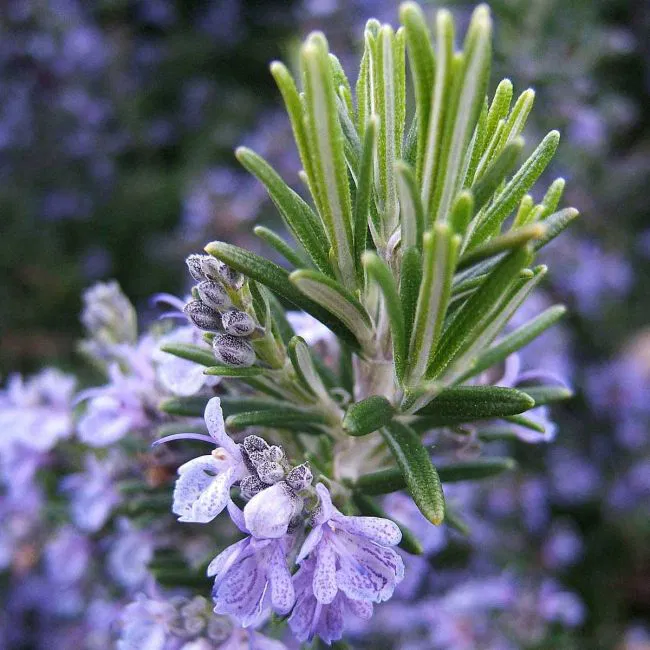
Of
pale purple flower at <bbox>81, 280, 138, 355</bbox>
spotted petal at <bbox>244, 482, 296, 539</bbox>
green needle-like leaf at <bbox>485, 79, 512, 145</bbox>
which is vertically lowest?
spotted petal at <bbox>244, 482, 296, 539</bbox>

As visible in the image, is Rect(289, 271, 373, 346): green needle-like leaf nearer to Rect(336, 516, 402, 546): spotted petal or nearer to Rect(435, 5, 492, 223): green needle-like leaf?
Rect(435, 5, 492, 223): green needle-like leaf

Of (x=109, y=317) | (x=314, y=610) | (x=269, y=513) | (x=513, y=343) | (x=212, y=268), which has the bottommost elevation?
(x=314, y=610)

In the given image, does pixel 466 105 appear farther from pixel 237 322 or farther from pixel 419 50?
pixel 237 322

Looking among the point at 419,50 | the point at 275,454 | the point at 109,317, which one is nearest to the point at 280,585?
the point at 275,454

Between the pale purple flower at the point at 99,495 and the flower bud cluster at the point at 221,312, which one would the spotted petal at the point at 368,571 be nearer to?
the flower bud cluster at the point at 221,312

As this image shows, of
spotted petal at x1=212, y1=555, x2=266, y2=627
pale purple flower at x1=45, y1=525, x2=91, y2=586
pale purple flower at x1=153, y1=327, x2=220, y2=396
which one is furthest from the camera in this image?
pale purple flower at x1=45, y1=525, x2=91, y2=586

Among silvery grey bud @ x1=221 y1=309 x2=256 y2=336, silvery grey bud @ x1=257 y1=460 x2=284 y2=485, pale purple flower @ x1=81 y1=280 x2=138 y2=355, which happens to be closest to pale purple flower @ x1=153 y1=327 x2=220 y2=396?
silvery grey bud @ x1=221 y1=309 x2=256 y2=336
